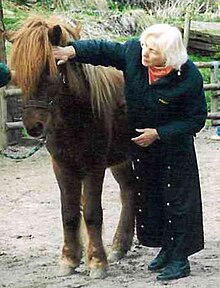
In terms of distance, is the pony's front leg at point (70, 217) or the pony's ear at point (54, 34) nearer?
the pony's ear at point (54, 34)

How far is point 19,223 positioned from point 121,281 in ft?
6.74

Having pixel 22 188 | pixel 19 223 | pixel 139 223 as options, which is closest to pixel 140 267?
pixel 139 223

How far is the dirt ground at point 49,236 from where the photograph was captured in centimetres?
488

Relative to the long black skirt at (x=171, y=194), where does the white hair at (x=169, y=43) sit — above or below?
above

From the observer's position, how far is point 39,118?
4.51m

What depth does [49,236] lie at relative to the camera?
20.5 ft

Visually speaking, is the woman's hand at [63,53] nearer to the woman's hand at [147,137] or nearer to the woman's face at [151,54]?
the woman's face at [151,54]

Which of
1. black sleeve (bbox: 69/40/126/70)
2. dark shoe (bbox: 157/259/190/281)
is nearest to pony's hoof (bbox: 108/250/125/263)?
dark shoe (bbox: 157/259/190/281)

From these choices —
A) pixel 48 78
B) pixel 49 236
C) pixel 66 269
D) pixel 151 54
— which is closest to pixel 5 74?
pixel 48 78

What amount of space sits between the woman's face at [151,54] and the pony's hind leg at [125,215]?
1.18 metres

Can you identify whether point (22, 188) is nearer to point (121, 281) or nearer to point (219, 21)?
point (121, 281)

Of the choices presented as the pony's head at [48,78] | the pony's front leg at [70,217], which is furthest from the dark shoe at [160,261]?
the pony's head at [48,78]

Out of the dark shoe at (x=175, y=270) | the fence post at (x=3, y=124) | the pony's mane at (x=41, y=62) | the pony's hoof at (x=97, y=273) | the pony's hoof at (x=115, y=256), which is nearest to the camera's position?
the pony's mane at (x=41, y=62)

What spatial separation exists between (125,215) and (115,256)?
1.03 feet
